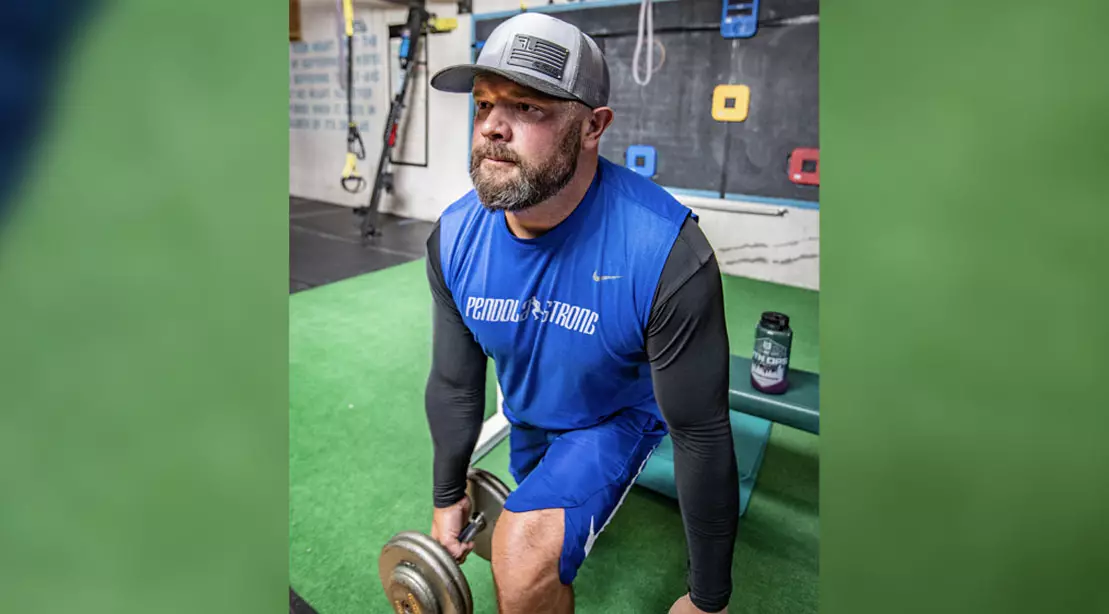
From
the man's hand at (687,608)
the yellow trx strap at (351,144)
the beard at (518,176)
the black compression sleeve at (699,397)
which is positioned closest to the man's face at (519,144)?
the beard at (518,176)

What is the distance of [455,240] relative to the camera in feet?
3.38

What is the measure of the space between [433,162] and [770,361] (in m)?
3.77

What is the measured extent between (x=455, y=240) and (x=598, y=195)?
25 centimetres

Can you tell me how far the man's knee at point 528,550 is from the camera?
86 centimetres

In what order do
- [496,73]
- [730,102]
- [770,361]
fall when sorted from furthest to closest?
1. [730,102]
2. [770,361]
3. [496,73]

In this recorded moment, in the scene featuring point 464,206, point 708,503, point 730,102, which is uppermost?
point 730,102

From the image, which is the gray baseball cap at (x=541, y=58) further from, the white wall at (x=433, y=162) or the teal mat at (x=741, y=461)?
the white wall at (x=433, y=162)

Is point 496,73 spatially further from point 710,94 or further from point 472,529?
point 710,94

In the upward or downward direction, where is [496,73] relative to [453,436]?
upward

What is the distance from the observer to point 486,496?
44.0 inches

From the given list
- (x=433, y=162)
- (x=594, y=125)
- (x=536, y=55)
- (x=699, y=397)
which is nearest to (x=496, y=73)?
(x=536, y=55)

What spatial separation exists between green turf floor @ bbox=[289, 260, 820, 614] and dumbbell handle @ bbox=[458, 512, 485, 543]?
174 millimetres

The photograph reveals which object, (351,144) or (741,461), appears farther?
(351,144)
